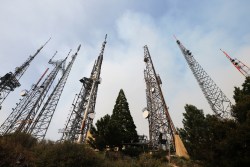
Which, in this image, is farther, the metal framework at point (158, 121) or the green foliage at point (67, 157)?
the metal framework at point (158, 121)

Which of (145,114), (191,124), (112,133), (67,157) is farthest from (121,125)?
(191,124)

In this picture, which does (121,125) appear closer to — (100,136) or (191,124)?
(100,136)

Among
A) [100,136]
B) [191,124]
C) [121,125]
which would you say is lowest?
[100,136]

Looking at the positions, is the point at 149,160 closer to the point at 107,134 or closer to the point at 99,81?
the point at 107,134

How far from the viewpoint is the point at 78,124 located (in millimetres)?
36375

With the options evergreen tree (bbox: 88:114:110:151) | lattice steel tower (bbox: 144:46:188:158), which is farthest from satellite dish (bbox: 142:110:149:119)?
evergreen tree (bbox: 88:114:110:151)

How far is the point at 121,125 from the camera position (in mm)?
26438

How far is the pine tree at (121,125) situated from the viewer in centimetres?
2207

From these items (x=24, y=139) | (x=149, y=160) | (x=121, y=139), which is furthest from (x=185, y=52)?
(x=24, y=139)

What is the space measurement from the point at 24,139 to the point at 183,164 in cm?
1775

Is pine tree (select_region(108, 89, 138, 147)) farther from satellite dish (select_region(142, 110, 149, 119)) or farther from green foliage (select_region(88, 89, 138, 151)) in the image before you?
satellite dish (select_region(142, 110, 149, 119))

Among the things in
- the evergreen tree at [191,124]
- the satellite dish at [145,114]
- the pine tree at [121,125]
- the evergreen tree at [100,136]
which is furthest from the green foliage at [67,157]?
the evergreen tree at [191,124]

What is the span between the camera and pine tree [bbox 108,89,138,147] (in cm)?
2207

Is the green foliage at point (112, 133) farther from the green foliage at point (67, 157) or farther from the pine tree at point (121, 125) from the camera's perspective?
the green foliage at point (67, 157)
